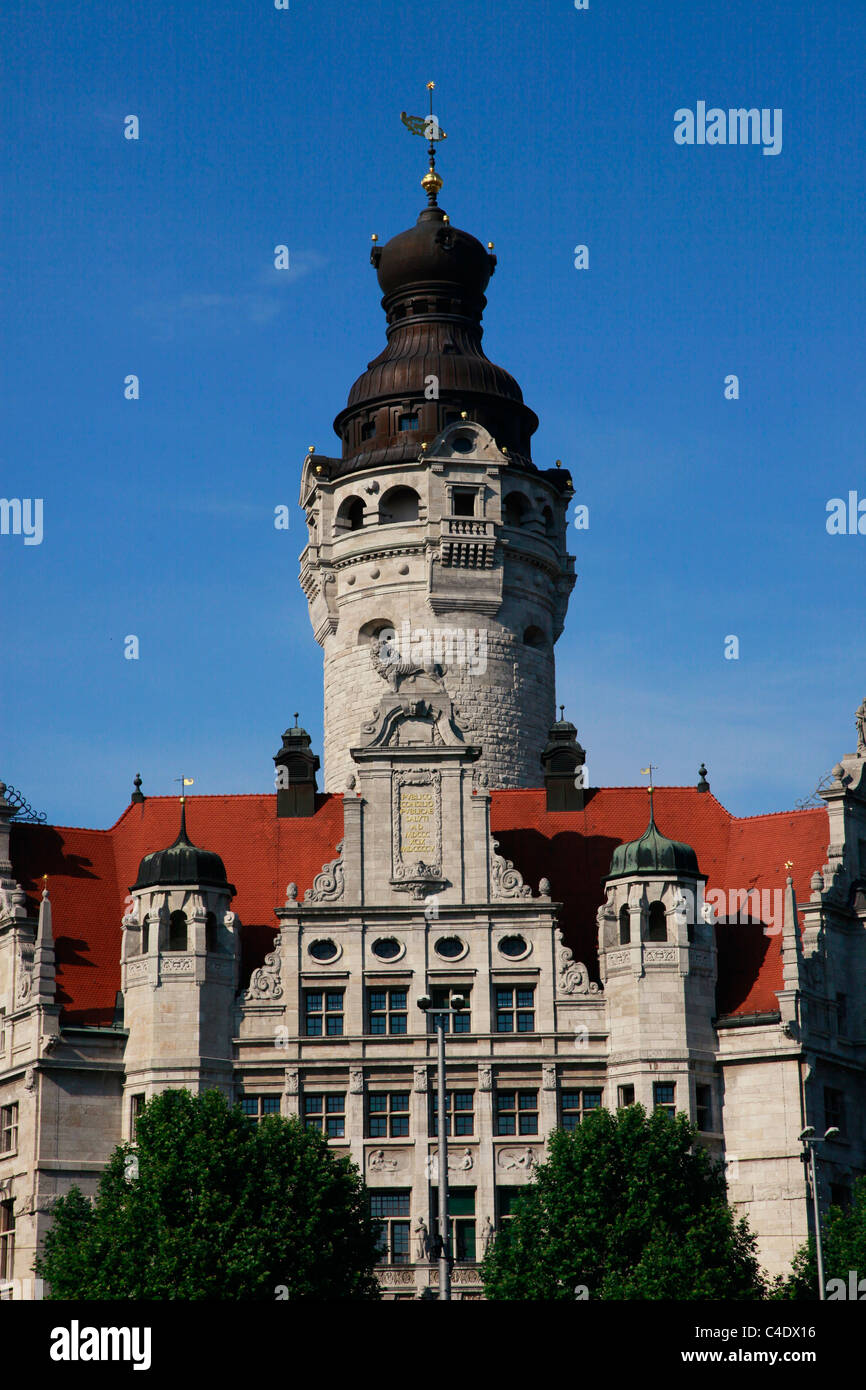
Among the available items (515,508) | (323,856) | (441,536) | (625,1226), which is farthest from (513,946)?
(515,508)

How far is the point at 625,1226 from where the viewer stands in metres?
A: 64.3

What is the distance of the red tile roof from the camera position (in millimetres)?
79938

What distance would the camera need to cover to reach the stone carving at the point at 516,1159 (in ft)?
247

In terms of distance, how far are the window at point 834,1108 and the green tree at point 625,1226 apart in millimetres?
9432

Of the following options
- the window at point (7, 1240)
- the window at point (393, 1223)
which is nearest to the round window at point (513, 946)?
the window at point (393, 1223)

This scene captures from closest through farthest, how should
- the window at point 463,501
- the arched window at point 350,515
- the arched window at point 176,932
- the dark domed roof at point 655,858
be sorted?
1. the arched window at point 176,932
2. the dark domed roof at point 655,858
3. the window at point 463,501
4. the arched window at point 350,515

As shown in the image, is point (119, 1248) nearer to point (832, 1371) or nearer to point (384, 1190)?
point (384, 1190)

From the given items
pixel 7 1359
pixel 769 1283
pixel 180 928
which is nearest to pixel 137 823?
pixel 180 928

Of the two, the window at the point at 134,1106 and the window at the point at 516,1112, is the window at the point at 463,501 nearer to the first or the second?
the window at the point at 516,1112

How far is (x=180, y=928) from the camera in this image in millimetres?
77750

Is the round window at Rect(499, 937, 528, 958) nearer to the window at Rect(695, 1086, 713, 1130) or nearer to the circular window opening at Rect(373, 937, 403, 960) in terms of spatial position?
the circular window opening at Rect(373, 937, 403, 960)

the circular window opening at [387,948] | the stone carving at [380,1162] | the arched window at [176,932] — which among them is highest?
the arched window at [176,932]

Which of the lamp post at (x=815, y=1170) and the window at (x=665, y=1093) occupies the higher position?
the window at (x=665, y=1093)

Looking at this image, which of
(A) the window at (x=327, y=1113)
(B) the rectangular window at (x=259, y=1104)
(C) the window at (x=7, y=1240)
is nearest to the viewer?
(C) the window at (x=7, y=1240)
